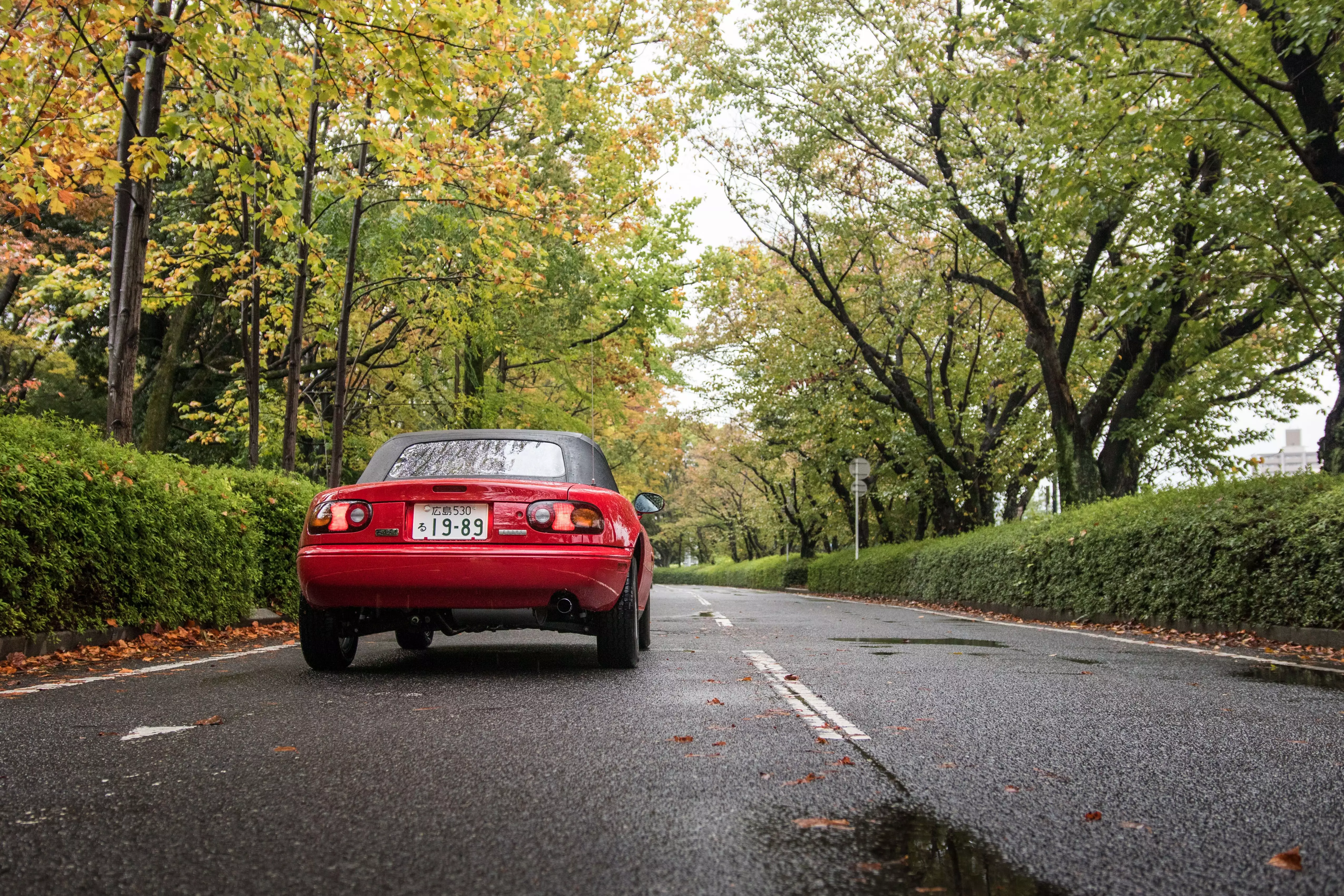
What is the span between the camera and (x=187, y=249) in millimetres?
14617

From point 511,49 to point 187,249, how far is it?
22.3 feet

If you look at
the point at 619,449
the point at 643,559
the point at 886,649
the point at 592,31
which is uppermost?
the point at 592,31

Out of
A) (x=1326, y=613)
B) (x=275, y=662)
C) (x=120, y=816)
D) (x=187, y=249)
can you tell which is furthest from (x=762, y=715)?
(x=187, y=249)

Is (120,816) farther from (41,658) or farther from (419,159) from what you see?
(419,159)

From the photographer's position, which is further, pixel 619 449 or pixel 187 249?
pixel 619 449

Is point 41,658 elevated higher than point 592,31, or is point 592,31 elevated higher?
point 592,31

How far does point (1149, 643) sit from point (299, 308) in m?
11.2

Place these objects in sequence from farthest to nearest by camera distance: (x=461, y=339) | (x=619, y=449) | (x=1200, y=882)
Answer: (x=619, y=449)
(x=461, y=339)
(x=1200, y=882)

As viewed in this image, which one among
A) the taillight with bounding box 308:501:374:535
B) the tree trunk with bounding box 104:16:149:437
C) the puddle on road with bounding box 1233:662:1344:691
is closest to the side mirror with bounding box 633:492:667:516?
Answer: the taillight with bounding box 308:501:374:535

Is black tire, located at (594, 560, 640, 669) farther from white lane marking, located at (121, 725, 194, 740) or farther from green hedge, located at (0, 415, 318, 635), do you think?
green hedge, located at (0, 415, 318, 635)

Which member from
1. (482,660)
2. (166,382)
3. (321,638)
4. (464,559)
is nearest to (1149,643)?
(482,660)

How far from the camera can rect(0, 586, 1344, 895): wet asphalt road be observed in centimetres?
237

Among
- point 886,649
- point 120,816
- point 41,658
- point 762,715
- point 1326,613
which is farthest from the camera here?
point 1326,613

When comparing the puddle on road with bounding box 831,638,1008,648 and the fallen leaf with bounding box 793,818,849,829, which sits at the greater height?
the fallen leaf with bounding box 793,818,849,829
